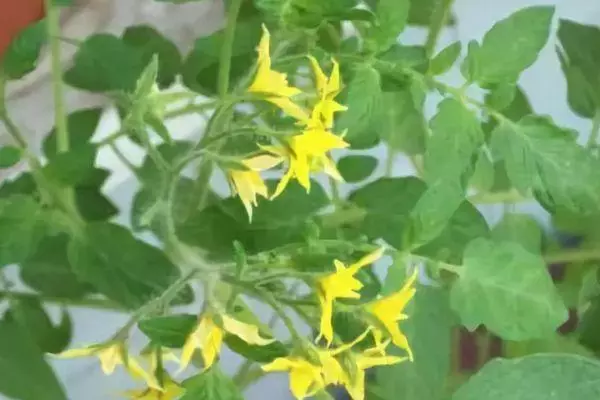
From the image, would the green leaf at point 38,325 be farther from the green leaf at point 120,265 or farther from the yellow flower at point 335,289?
the yellow flower at point 335,289

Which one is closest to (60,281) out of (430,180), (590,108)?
(430,180)

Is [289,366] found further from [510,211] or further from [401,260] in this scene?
[510,211]

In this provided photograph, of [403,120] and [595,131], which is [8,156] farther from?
[595,131]

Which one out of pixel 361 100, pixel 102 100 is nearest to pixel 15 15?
pixel 102 100

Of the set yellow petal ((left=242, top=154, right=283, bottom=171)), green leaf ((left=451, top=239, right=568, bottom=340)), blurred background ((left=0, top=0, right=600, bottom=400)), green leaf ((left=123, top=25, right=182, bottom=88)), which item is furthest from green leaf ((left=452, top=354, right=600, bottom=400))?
blurred background ((left=0, top=0, right=600, bottom=400))

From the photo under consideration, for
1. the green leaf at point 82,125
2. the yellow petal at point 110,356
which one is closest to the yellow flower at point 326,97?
the yellow petal at point 110,356

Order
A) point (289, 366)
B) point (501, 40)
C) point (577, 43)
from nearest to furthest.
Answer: point (289, 366) → point (501, 40) → point (577, 43)
